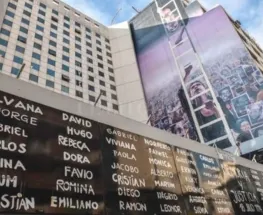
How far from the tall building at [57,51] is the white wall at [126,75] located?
157 cm

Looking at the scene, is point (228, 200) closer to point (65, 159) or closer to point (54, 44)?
point (65, 159)

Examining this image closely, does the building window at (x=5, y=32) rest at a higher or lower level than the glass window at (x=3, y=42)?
higher

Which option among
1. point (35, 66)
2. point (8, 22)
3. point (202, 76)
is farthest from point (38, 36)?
point (202, 76)

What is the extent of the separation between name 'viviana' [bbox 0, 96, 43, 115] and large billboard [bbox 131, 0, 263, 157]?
38020 millimetres

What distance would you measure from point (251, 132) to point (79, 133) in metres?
38.8

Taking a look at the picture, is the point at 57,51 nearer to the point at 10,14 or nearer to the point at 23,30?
the point at 23,30

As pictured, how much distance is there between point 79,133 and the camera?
669 cm

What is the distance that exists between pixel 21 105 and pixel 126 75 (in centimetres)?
5060

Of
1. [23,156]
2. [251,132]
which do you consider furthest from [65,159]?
[251,132]

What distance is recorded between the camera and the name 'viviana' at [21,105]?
18.9 feet

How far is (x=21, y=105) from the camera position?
19.6ft

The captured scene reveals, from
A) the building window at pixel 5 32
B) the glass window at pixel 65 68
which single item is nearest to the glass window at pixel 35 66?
the glass window at pixel 65 68

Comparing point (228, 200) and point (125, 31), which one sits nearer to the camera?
point (228, 200)

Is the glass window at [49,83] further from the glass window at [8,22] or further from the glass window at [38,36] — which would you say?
the glass window at [8,22]
